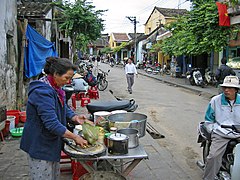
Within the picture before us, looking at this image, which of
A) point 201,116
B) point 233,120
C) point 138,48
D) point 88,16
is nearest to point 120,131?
point 233,120

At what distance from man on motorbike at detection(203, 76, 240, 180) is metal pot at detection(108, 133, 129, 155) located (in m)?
1.51

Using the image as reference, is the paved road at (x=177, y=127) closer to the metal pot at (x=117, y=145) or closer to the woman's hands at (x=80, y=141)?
the metal pot at (x=117, y=145)

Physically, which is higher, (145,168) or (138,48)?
(138,48)

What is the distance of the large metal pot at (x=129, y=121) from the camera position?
142 inches

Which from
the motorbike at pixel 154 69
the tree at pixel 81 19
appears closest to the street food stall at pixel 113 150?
the tree at pixel 81 19

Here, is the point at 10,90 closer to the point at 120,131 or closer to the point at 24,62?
the point at 24,62

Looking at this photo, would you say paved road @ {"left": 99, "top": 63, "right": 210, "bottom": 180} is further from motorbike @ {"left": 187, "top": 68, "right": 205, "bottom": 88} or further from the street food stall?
motorbike @ {"left": 187, "top": 68, "right": 205, "bottom": 88}

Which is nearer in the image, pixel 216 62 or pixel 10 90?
pixel 10 90

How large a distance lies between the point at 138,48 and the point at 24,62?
129ft

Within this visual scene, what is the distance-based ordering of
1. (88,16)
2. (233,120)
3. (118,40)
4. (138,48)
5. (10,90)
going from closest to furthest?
(233,120) → (10,90) → (88,16) → (138,48) → (118,40)

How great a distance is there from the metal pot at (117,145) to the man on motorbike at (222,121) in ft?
4.95

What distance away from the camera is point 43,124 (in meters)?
2.74

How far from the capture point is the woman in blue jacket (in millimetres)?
2660

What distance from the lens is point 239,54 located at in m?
16.5
